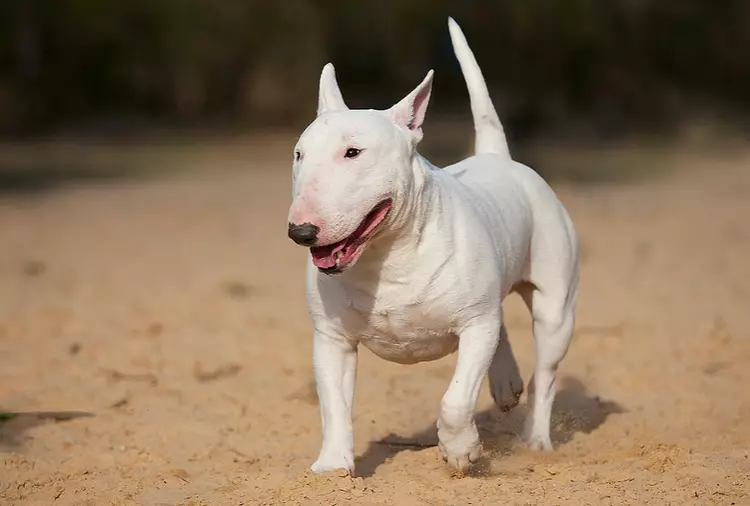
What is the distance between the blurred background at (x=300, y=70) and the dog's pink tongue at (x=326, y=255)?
16525mm

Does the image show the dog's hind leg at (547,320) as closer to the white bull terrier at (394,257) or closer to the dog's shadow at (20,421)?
the white bull terrier at (394,257)

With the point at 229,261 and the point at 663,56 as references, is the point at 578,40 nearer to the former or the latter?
the point at 663,56

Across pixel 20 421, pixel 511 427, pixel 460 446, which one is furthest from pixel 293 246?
pixel 460 446

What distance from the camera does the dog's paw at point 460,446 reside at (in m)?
4.32

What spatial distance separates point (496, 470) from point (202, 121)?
2304cm

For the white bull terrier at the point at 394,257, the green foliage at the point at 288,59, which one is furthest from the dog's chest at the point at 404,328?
the green foliage at the point at 288,59

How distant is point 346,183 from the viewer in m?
3.95

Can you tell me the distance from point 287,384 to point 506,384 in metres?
1.76

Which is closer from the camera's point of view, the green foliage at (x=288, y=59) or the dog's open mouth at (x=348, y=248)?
the dog's open mouth at (x=348, y=248)

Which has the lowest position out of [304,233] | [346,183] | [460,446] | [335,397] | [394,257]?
[460,446]

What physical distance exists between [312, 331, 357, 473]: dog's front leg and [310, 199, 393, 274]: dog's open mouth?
0.58 m

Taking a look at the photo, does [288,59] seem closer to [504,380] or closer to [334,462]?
[504,380]

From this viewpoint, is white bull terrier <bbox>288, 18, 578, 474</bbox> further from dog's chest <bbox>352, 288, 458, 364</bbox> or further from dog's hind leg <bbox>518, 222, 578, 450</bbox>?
dog's hind leg <bbox>518, 222, 578, 450</bbox>

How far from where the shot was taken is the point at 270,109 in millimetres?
25594
